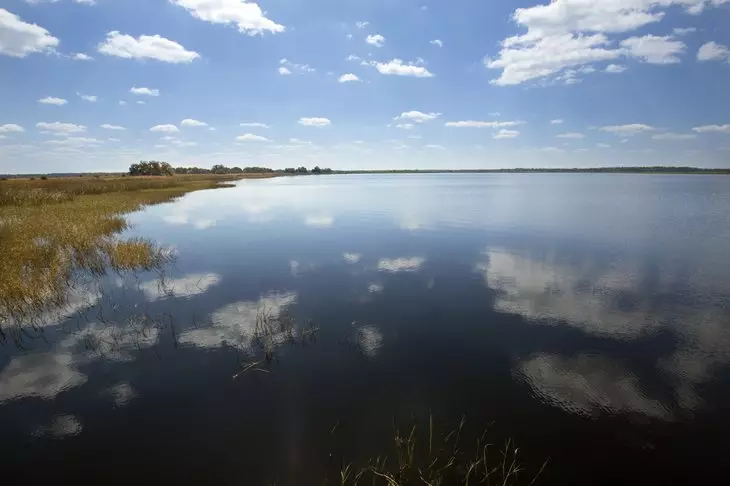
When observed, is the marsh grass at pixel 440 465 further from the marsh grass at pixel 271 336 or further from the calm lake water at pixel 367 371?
the marsh grass at pixel 271 336

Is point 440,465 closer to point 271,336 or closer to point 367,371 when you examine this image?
point 367,371

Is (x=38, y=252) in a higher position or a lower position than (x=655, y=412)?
higher

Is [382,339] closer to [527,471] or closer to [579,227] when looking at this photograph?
[527,471]

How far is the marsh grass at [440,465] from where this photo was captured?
286 inches

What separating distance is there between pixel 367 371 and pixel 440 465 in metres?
3.82

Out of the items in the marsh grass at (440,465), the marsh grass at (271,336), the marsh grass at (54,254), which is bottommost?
the marsh grass at (440,465)

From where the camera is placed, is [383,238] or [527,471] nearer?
[527,471]

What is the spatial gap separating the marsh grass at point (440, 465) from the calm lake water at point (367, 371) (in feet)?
1.02

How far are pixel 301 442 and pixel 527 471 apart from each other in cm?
493

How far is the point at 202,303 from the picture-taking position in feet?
54.3

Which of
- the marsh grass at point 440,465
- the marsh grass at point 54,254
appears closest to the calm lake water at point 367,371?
the marsh grass at point 440,465

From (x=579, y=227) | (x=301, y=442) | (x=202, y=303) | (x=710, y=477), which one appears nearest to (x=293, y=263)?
(x=202, y=303)

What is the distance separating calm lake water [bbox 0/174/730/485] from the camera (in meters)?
7.89

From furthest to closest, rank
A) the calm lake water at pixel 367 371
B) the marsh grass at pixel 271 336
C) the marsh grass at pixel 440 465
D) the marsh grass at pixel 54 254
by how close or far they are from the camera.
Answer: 1. the marsh grass at pixel 54 254
2. the marsh grass at pixel 271 336
3. the calm lake water at pixel 367 371
4. the marsh grass at pixel 440 465
